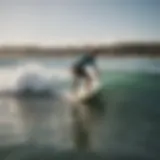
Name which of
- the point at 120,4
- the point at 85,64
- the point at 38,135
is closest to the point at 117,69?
the point at 85,64

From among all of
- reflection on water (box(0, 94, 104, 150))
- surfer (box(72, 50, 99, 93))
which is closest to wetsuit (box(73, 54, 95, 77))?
surfer (box(72, 50, 99, 93))

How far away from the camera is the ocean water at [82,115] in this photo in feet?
3.59

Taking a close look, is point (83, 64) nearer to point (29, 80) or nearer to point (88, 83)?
point (88, 83)

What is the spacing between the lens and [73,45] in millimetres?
1187

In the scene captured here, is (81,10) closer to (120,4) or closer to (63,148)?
(120,4)

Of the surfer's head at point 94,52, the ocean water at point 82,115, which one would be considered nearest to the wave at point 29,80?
the ocean water at point 82,115

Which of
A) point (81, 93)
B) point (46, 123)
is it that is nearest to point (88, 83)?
point (81, 93)

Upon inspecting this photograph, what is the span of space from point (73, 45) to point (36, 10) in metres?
0.17

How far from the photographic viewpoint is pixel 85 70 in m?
1.18

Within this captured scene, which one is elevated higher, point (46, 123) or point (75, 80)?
point (75, 80)

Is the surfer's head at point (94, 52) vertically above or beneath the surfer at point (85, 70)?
above

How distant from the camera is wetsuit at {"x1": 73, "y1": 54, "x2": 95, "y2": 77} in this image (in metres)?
1.18

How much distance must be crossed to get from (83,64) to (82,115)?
0.54 ft

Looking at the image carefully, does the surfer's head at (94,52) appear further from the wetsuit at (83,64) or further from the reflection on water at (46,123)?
the reflection on water at (46,123)
